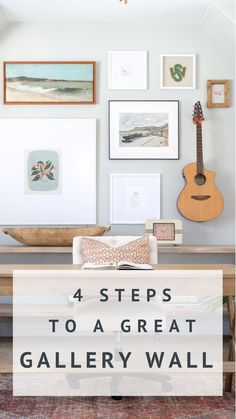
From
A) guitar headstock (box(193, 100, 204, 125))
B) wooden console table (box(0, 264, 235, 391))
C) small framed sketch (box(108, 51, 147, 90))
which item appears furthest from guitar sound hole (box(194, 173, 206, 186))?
wooden console table (box(0, 264, 235, 391))

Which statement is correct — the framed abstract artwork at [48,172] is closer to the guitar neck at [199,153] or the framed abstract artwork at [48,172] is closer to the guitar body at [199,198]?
the guitar body at [199,198]

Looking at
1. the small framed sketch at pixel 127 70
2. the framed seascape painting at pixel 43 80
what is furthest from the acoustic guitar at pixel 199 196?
the framed seascape painting at pixel 43 80

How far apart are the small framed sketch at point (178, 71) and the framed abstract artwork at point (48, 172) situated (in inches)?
27.5

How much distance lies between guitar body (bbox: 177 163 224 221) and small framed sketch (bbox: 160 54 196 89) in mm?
688

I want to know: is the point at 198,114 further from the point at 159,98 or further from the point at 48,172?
the point at 48,172

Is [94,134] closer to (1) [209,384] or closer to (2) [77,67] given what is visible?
(2) [77,67]

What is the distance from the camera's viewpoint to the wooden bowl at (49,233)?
3.90 meters

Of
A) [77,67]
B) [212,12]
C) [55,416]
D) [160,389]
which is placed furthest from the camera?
[77,67]

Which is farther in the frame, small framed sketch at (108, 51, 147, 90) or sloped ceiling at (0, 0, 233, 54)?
small framed sketch at (108, 51, 147, 90)

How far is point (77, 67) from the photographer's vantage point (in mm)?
4172

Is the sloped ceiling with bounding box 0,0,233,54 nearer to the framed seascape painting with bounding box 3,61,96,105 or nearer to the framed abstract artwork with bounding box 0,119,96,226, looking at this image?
the framed seascape painting with bounding box 3,61,96,105

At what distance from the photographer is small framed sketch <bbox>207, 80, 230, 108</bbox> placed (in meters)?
4.19

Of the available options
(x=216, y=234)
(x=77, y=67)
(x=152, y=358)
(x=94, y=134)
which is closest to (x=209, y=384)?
(x=152, y=358)

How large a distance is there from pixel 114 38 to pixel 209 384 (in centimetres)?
272
